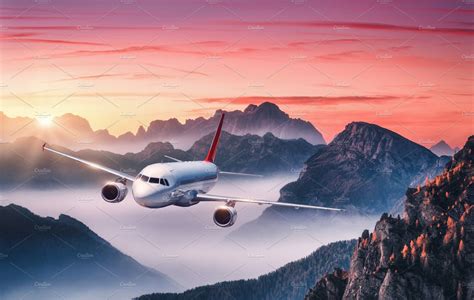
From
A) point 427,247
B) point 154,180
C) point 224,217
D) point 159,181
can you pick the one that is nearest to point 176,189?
point 159,181

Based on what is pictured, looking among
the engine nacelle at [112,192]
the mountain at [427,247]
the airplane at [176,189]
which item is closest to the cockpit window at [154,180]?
the airplane at [176,189]

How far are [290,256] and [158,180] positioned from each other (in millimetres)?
88116

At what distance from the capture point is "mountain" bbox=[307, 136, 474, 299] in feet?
365

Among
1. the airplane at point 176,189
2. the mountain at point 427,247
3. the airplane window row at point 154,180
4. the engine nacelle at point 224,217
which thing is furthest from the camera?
the mountain at point 427,247

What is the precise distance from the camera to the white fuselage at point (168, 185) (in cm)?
6494

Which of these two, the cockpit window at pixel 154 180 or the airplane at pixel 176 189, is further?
the cockpit window at pixel 154 180

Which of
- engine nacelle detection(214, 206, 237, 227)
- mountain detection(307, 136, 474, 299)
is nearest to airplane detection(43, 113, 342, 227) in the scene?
engine nacelle detection(214, 206, 237, 227)

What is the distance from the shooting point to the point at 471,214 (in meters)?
112

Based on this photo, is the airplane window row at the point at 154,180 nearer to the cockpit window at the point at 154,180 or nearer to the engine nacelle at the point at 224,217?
the cockpit window at the point at 154,180

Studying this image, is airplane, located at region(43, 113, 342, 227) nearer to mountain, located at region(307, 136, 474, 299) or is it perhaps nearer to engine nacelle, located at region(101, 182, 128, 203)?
engine nacelle, located at region(101, 182, 128, 203)

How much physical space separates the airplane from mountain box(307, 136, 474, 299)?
4430cm

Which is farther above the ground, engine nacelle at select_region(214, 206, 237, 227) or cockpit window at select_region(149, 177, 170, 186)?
cockpit window at select_region(149, 177, 170, 186)

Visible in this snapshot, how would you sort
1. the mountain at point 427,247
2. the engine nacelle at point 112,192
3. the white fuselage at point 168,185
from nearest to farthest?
the white fuselage at point 168,185 < the engine nacelle at point 112,192 < the mountain at point 427,247

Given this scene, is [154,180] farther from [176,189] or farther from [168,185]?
[176,189]
